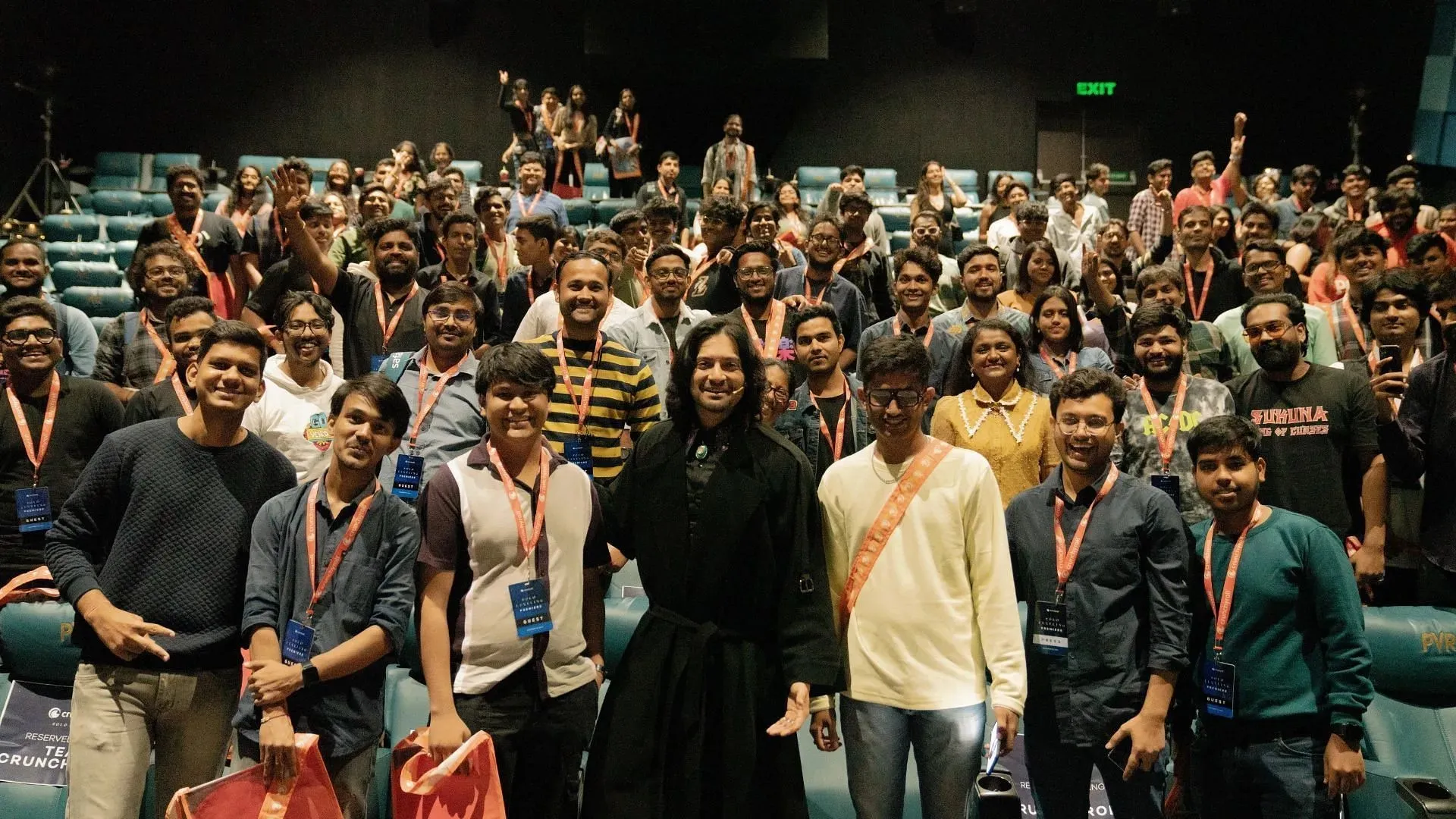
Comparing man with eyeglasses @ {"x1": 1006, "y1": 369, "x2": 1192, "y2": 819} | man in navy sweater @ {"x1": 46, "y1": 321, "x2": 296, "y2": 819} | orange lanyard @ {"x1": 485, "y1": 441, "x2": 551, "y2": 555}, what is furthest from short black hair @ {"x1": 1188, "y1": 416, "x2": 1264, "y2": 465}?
man in navy sweater @ {"x1": 46, "y1": 321, "x2": 296, "y2": 819}

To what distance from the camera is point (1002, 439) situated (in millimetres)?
3732

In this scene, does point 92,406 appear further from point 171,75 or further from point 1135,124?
point 1135,124

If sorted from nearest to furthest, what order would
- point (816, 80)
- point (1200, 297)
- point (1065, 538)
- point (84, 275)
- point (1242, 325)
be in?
1. point (1065, 538)
2. point (1242, 325)
3. point (1200, 297)
4. point (84, 275)
5. point (816, 80)

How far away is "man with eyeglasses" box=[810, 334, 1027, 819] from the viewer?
259 cm

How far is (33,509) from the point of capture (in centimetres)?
344

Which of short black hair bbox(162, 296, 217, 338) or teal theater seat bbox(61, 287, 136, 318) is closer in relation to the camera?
short black hair bbox(162, 296, 217, 338)

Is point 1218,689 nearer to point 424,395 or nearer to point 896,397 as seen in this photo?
point 896,397

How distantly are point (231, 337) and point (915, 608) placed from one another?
5.65ft

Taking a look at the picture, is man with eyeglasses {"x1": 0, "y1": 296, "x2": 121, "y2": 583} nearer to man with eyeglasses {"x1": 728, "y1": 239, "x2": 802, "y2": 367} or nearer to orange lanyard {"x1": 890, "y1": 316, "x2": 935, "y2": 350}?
man with eyeglasses {"x1": 728, "y1": 239, "x2": 802, "y2": 367}

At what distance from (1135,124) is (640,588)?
38.3 ft

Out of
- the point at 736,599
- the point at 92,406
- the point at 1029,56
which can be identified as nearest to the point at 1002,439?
the point at 736,599

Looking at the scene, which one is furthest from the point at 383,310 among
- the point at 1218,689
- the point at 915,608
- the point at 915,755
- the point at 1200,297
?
the point at 1200,297

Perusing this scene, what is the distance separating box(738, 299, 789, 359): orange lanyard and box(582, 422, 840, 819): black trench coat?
211 centimetres

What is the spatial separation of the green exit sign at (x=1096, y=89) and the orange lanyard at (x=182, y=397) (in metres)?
12.1
